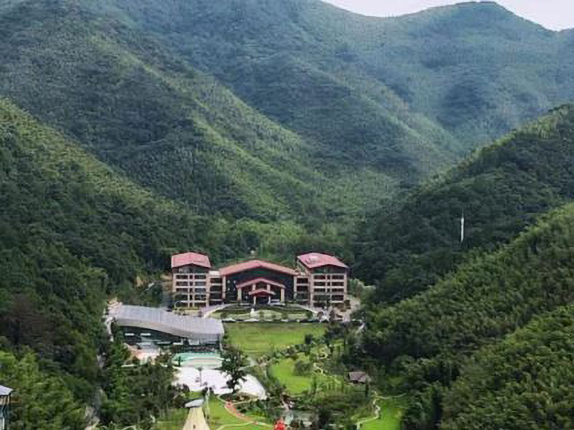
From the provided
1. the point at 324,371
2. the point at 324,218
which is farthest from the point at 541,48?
the point at 324,371

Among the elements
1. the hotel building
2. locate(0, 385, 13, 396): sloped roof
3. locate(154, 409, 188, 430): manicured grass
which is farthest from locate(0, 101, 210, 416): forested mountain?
the hotel building

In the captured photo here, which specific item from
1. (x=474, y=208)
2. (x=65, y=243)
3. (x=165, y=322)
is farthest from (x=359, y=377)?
(x=474, y=208)

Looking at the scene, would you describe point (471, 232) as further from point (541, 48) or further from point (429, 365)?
point (541, 48)

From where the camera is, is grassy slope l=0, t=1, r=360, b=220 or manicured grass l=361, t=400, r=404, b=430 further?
grassy slope l=0, t=1, r=360, b=220

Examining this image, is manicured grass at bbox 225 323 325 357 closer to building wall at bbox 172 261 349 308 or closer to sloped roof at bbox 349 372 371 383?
building wall at bbox 172 261 349 308

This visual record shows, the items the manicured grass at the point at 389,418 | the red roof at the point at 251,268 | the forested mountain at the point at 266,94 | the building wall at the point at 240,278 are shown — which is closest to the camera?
the manicured grass at the point at 389,418

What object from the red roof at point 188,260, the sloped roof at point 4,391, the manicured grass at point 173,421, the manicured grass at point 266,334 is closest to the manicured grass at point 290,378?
the manicured grass at point 266,334

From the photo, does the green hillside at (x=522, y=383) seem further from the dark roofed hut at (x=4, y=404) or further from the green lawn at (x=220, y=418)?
the dark roofed hut at (x=4, y=404)
